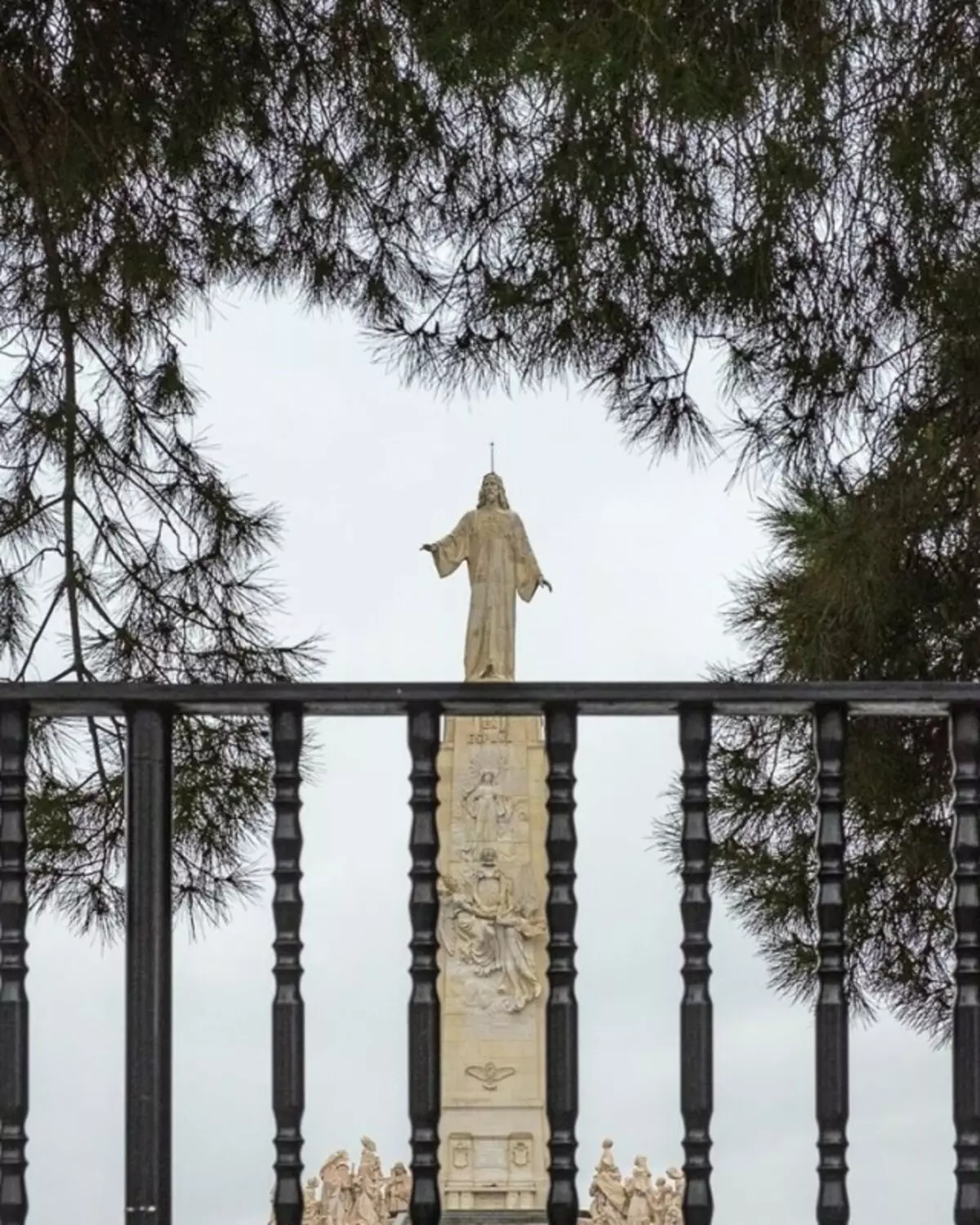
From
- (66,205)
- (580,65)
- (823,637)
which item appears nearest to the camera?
(580,65)

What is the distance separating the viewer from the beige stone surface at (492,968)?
32.6ft

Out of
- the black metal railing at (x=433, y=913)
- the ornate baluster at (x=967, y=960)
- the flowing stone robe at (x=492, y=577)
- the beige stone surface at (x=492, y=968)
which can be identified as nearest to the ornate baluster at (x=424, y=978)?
the black metal railing at (x=433, y=913)

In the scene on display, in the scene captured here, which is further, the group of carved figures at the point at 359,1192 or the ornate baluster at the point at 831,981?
the group of carved figures at the point at 359,1192

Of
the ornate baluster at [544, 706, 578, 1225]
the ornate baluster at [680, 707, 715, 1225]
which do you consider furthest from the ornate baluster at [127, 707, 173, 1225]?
the ornate baluster at [680, 707, 715, 1225]

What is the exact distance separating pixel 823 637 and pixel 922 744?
0.26 meters

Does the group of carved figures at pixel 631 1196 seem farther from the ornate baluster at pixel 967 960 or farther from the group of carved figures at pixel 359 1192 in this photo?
the ornate baluster at pixel 967 960

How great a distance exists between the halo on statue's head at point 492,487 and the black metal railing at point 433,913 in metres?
7.67

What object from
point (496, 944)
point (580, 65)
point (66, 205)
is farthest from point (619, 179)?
point (496, 944)

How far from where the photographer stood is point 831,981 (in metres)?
1.93

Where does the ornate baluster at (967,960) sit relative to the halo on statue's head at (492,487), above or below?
below

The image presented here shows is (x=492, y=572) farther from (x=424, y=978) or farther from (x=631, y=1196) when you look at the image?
(x=424, y=978)

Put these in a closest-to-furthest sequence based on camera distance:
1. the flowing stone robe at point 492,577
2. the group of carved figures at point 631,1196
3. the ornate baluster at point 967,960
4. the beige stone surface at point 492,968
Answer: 1. the ornate baluster at point 967,960
2. the group of carved figures at point 631,1196
3. the flowing stone robe at point 492,577
4. the beige stone surface at point 492,968

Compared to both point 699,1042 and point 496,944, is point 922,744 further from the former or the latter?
point 496,944

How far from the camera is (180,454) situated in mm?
4379
